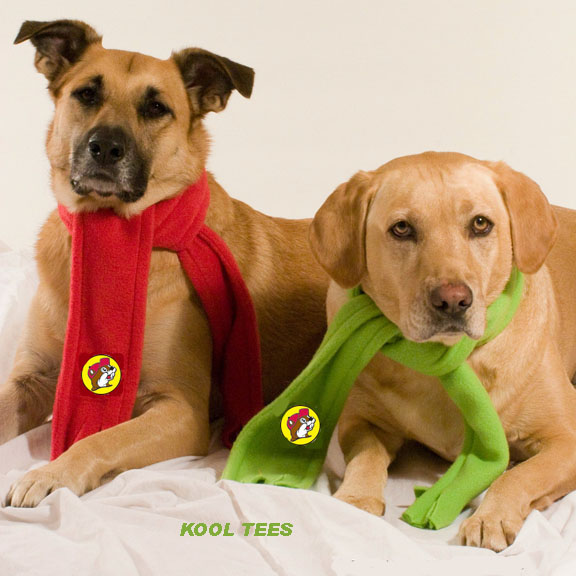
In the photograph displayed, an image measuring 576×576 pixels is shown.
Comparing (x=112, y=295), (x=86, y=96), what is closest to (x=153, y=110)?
(x=86, y=96)

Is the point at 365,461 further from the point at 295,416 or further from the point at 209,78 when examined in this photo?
the point at 209,78

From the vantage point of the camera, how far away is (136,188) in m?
3.01

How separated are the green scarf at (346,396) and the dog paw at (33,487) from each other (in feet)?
1.65

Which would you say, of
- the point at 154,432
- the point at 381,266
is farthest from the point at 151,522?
the point at 381,266

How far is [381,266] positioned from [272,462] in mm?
730

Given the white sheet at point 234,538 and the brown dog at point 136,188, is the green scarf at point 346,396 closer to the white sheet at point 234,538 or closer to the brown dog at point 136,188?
the white sheet at point 234,538

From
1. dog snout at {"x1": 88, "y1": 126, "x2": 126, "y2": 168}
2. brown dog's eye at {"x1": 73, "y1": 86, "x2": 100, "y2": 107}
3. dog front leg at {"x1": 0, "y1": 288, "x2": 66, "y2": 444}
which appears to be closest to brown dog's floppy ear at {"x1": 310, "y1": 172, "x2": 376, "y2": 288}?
dog snout at {"x1": 88, "y1": 126, "x2": 126, "y2": 168}

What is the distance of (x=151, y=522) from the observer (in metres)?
2.41

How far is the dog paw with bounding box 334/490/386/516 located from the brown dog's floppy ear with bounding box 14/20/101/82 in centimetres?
177

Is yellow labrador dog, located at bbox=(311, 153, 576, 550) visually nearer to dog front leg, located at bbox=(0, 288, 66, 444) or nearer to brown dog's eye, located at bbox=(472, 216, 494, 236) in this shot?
brown dog's eye, located at bbox=(472, 216, 494, 236)

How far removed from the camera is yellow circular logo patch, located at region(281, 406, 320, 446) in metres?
2.91

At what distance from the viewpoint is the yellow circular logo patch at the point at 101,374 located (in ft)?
9.78

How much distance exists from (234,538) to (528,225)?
1.21 m

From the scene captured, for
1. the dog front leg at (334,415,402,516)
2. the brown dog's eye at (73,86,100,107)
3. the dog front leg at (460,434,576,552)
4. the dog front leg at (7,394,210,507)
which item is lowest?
the dog front leg at (7,394,210,507)
